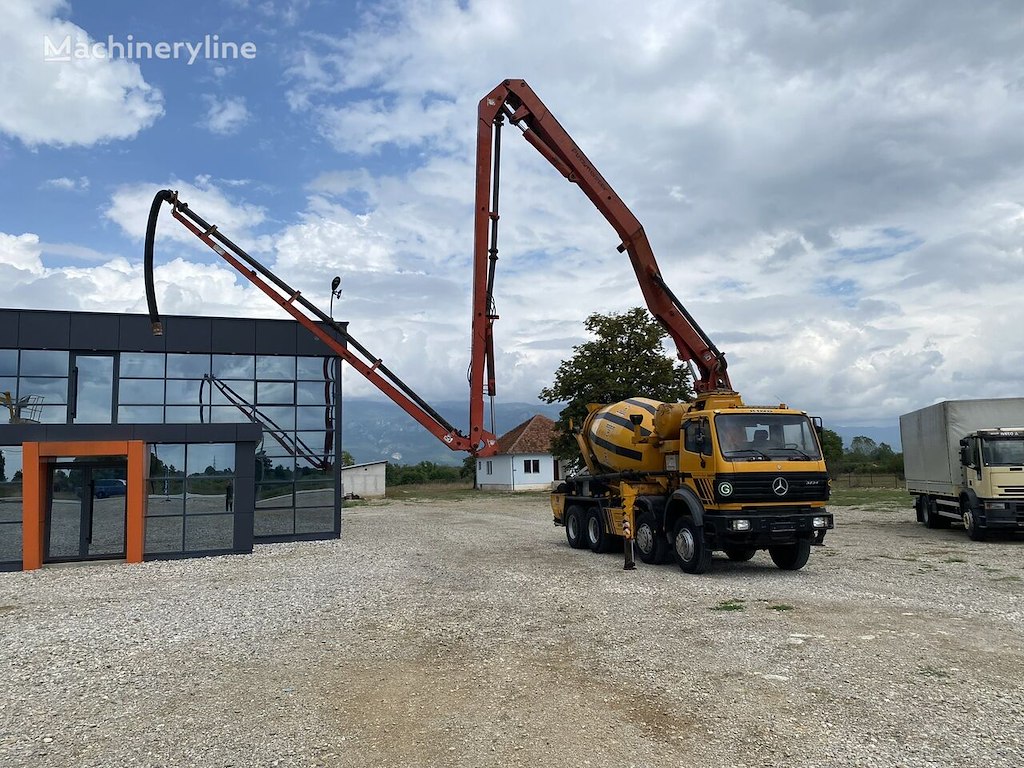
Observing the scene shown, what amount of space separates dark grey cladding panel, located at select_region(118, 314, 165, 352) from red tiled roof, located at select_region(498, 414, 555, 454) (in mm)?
31424

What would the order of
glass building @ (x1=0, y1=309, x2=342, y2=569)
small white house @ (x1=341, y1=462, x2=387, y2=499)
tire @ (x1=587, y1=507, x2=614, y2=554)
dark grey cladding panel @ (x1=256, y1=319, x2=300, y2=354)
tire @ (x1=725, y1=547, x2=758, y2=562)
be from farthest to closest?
1. small white house @ (x1=341, y1=462, x2=387, y2=499)
2. dark grey cladding panel @ (x1=256, y1=319, x2=300, y2=354)
3. glass building @ (x1=0, y1=309, x2=342, y2=569)
4. tire @ (x1=587, y1=507, x2=614, y2=554)
5. tire @ (x1=725, y1=547, x2=758, y2=562)

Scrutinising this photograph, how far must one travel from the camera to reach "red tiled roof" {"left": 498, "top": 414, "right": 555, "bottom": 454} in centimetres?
5144

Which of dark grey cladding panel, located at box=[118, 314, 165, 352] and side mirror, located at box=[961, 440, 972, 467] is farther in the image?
dark grey cladding panel, located at box=[118, 314, 165, 352]

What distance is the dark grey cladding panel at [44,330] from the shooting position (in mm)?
18477

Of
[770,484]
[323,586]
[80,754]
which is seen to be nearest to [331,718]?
[80,754]

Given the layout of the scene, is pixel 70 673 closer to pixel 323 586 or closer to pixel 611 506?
pixel 323 586

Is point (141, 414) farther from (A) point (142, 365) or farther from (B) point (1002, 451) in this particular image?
(B) point (1002, 451)

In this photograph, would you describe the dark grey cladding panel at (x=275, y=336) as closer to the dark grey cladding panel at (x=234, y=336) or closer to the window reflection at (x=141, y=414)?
the dark grey cladding panel at (x=234, y=336)

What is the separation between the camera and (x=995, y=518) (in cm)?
1795

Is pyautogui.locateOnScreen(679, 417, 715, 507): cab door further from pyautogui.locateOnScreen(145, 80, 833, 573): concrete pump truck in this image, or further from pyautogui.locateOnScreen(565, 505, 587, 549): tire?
pyautogui.locateOnScreen(565, 505, 587, 549): tire

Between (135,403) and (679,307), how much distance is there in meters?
13.5

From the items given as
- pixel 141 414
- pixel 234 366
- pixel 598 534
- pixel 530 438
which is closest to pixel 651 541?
pixel 598 534

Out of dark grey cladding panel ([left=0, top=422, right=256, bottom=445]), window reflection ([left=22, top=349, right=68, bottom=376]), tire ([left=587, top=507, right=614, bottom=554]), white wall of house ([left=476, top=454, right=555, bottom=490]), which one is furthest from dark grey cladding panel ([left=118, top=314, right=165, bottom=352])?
white wall of house ([left=476, top=454, right=555, bottom=490])

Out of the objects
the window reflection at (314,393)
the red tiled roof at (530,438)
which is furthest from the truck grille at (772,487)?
the red tiled roof at (530,438)
